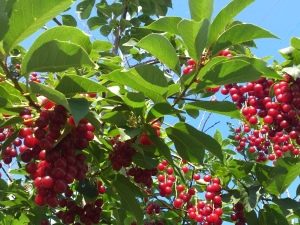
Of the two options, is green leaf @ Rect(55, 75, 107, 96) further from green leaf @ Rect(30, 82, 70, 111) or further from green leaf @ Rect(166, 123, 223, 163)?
green leaf @ Rect(166, 123, 223, 163)

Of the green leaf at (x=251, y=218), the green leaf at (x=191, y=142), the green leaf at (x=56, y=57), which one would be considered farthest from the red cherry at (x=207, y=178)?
the green leaf at (x=56, y=57)

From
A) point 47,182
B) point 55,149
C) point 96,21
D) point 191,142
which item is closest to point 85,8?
point 96,21

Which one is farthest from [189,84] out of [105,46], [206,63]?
[105,46]

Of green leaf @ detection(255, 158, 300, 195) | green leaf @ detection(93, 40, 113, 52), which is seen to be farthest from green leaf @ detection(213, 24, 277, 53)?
green leaf @ detection(255, 158, 300, 195)

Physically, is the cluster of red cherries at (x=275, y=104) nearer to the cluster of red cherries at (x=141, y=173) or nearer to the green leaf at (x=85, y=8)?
the cluster of red cherries at (x=141, y=173)

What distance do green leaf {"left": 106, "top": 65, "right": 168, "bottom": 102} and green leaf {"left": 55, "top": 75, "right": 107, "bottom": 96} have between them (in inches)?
3.0

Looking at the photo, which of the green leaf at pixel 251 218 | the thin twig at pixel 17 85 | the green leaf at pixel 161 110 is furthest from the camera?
the green leaf at pixel 251 218

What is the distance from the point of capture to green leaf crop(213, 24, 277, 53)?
1.69 meters

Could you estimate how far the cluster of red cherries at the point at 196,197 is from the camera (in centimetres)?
244

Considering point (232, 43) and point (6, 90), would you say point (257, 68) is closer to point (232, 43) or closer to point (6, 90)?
point (232, 43)

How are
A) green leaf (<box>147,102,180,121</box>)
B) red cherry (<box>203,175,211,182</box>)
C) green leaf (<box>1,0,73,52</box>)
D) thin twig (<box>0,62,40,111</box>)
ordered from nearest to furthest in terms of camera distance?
1. green leaf (<box>1,0,73,52</box>)
2. thin twig (<box>0,62,40,111</box>)
3. green leaf (<box>147,102,180,121</box>)
4. red cherry (<box>203,175,211,182</box>)

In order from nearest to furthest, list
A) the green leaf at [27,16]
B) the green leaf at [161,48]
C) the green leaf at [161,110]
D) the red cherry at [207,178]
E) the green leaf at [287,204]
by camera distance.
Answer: the green leaf at [27,16]
the green leaf at [161,48]
the green leaf at [161,110]
the green leaf at [287,204]
the red cherry at [207,178]

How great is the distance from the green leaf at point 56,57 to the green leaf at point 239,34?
0.47 m

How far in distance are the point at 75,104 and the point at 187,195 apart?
135 centimetres
